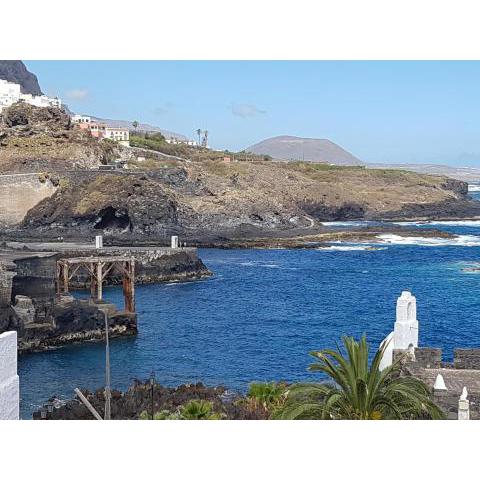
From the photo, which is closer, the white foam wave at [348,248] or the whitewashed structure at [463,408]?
the whitewashed structure at [463,408]

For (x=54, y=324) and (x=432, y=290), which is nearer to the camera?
(x=54, y=324)

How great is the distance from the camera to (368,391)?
38.1 feet

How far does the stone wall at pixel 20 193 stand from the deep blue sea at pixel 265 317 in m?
15.4

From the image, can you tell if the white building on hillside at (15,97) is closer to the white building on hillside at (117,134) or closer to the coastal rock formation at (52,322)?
the white building on hillside at (117,134)

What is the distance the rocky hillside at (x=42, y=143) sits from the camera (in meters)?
74.9

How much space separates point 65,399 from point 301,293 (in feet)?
72.8

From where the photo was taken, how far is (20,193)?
227 ft

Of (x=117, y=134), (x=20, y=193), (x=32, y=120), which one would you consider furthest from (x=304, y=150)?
(x=20, y=193)

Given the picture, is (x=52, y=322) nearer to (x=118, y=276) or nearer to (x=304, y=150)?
(x=118, y=276)

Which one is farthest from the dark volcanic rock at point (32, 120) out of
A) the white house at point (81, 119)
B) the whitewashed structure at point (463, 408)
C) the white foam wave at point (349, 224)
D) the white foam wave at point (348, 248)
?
the whitewashed structure at point (463, 408)
